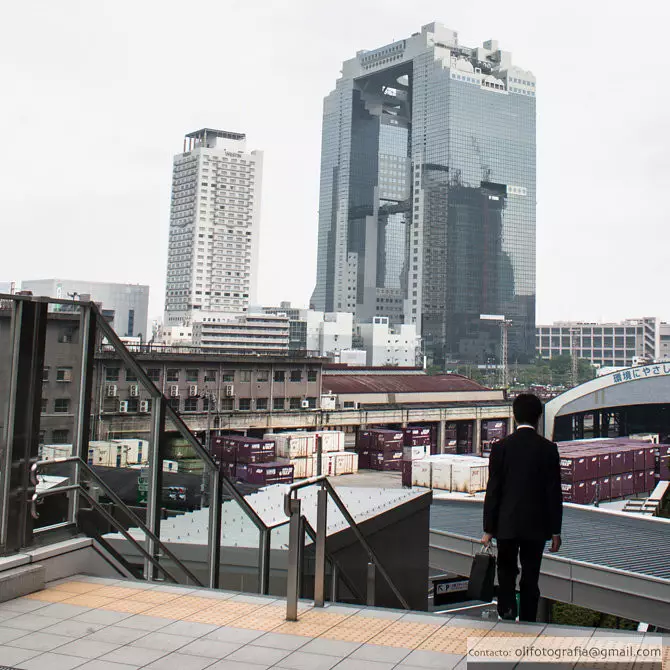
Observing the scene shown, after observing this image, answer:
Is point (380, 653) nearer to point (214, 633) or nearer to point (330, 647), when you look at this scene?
point (330, 647)

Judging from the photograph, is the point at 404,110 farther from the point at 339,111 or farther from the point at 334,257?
the point at 334,257

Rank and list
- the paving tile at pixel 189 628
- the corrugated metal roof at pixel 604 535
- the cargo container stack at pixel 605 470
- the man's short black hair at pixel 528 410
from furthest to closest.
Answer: the cargo container stack at pixel 605 470, the corrugated metal roof at pixel 604 535, the man's short black hair at pixel 528 410, the paving tile at pixel 189 628

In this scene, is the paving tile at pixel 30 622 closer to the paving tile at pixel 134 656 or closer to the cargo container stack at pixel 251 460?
the paving tile at pixel 134 656

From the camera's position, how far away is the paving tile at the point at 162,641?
3930 mm

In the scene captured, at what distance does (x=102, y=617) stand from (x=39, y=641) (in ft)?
1.52

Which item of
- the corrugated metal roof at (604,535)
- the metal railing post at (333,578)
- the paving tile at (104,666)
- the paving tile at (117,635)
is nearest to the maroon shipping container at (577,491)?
the corrugated metal roof at (604,535)

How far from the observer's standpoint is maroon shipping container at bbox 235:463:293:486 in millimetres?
35250

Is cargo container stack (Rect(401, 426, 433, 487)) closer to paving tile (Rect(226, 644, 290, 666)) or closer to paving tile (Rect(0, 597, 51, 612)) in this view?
paving tile (Rect(0, 597, 51, 612))

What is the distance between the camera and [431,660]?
3.75 m

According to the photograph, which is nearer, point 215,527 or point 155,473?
point 155,473

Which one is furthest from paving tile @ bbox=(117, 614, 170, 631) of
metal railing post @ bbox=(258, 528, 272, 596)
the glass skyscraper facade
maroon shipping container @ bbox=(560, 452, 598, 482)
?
the glass skyscraper facade

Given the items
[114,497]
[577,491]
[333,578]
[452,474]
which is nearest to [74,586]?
[114,497]

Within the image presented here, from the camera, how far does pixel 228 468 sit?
3728cm

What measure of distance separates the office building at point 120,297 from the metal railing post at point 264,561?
161857mm
